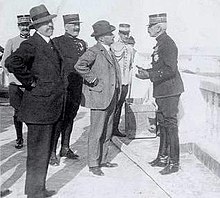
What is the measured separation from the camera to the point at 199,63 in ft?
22.7

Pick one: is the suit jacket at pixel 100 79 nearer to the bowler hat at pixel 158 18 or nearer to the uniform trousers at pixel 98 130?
the uniform trousers at pixel 98 130

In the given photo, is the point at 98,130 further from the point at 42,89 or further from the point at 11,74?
the point at 11,74

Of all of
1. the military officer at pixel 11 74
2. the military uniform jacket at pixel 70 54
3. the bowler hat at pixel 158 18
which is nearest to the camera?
the bowler hat at pixel 158 18

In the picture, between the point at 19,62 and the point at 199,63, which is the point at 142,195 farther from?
the point at 199,63

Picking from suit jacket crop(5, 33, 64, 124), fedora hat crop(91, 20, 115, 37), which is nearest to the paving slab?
suit jacket crop(5, 33, 64, 124)

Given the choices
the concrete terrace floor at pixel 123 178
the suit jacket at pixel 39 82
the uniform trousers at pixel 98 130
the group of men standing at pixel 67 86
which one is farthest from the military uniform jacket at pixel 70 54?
the suit jacket at pixel 39 82

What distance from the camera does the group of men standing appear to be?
3938 mm

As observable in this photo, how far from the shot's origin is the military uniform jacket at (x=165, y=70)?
15.6 ft

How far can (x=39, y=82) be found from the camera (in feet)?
12.9

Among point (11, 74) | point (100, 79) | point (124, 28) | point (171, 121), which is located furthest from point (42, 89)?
point (124, 28)

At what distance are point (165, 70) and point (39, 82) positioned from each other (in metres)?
1.50

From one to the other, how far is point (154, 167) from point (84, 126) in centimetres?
313

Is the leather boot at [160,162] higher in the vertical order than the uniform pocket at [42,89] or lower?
lower

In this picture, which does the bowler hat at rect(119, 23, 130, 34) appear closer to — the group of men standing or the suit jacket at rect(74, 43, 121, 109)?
the group of men standing
